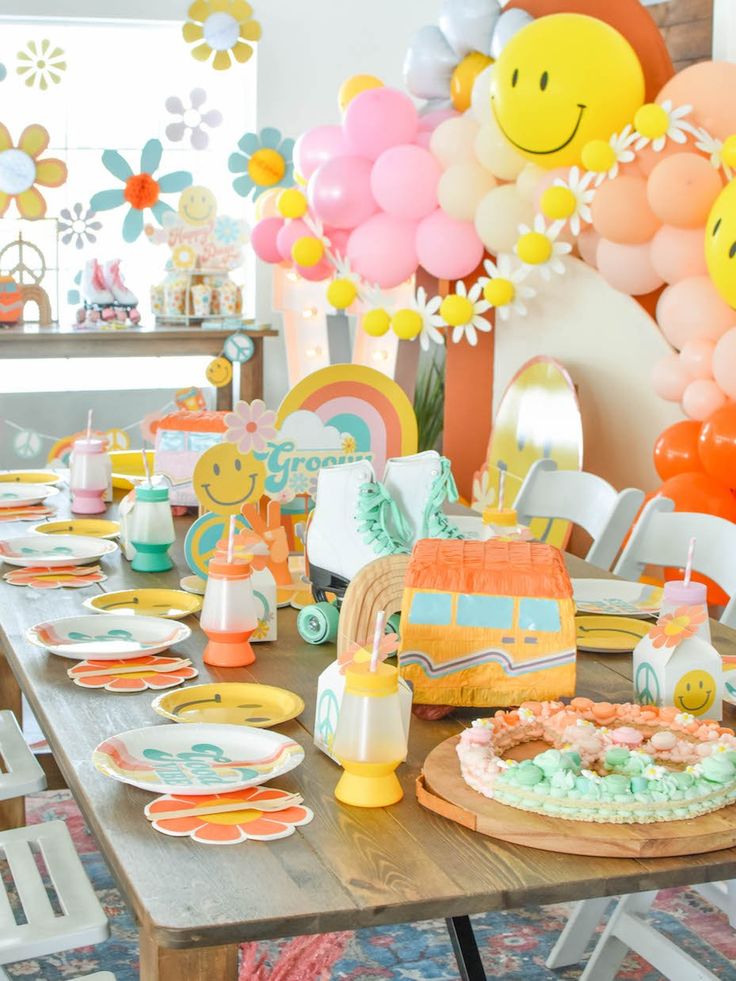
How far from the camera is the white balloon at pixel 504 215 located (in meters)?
4.10

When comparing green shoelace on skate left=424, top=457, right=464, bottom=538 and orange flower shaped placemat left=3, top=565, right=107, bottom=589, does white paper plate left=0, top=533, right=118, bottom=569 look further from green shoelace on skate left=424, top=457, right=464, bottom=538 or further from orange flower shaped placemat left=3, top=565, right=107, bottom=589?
green shoelace on skate left=424, top=457, right=464, bottom=538

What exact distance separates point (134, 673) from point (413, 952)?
1.05 metres

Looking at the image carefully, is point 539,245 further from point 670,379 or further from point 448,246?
point 670,379

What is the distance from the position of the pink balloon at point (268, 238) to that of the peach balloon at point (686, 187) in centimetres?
197

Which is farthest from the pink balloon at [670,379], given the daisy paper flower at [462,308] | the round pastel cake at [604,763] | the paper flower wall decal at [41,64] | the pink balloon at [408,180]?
the paper flower wall decal at [41,64]

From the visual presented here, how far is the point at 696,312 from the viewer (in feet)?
11.6

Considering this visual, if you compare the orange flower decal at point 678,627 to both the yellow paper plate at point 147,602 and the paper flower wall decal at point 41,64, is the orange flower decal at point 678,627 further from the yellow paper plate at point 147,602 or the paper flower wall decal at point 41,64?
the paper flower wall decal at point 41,64

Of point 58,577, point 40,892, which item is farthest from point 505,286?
point 40,892

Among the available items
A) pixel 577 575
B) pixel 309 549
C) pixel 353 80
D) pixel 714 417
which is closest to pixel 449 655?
pixel 309 549

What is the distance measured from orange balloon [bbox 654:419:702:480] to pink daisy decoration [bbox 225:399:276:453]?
157cm

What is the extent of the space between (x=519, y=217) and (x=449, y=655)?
8.64ft

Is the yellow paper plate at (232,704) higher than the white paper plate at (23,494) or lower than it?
lower

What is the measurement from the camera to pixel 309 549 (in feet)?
7.16

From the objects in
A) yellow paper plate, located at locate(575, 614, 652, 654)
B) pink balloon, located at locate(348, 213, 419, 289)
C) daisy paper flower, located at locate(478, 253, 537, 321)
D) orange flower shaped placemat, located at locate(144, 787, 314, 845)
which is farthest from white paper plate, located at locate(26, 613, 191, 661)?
pink balloon, located at locate(348, 213, 419, 289)
